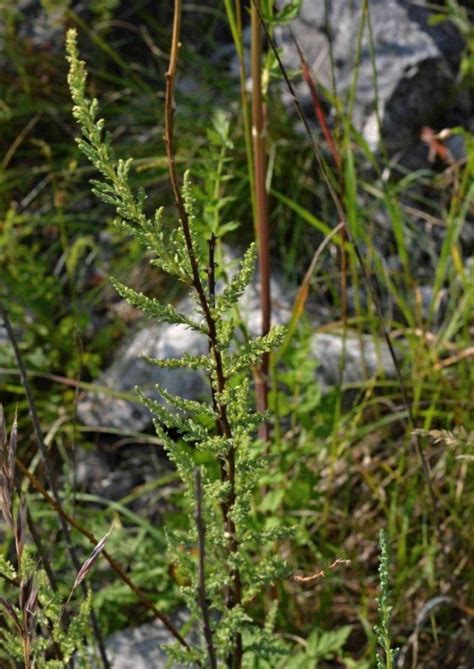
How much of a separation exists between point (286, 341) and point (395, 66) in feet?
5.93

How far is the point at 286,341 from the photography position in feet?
7.13

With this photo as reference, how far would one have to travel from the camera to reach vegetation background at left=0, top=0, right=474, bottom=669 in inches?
86.9

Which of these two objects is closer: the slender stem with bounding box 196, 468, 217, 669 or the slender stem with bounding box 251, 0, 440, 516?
the slender stem with bounding box 196, 468, 217, 669

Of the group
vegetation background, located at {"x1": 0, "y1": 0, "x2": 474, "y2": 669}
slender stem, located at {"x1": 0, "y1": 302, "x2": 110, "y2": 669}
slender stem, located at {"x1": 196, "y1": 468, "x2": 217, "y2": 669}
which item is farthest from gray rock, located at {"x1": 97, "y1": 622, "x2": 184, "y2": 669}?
slender stem, located at {"x1": 196, "y1": 468, "x2": 217, "y2": 669}

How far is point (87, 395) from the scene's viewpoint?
10.6 ft

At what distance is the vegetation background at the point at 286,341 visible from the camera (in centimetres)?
221

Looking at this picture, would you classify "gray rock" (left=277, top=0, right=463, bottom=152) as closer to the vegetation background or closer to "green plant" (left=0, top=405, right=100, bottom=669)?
the vegetation background

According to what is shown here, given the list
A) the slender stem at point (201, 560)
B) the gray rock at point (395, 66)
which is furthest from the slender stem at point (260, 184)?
the gray rock at point (395, 66)

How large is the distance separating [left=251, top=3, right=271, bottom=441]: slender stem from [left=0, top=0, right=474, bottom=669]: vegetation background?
0.04 m

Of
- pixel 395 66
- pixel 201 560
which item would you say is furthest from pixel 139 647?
pixel 395 66

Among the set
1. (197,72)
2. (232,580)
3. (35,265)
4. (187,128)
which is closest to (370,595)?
(232,580)

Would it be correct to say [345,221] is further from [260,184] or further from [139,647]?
[139,647]

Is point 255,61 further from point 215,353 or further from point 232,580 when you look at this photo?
point 232,580

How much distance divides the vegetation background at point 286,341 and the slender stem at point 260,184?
4cm
